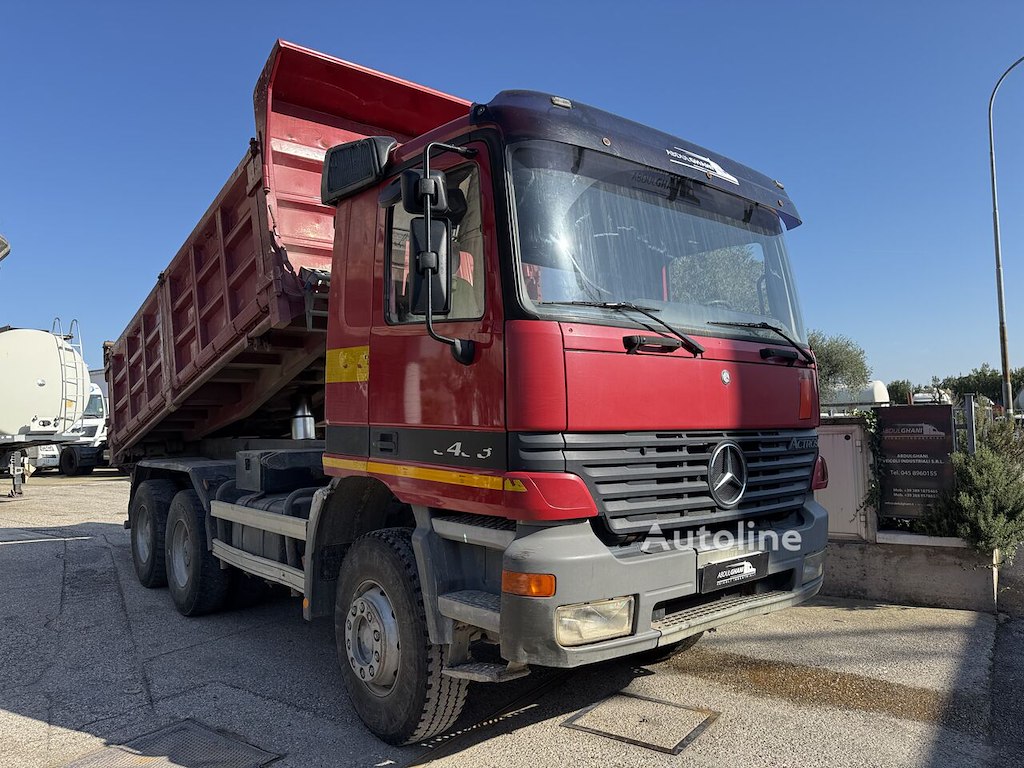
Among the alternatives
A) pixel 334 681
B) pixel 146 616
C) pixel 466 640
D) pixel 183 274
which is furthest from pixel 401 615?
pixel 183 274

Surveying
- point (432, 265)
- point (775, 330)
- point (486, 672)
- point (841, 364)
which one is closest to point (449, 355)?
point (432, 265)

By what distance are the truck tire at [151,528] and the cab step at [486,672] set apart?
4384mm

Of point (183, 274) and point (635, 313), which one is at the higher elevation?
point (183, 274)

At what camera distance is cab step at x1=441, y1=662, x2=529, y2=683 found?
3.15 m

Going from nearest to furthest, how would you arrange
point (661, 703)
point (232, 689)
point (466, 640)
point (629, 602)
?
point (629, 602) < point (466, 640) < point (661, 703) < point (232, 689)

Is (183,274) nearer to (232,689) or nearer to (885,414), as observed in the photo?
(232,689)

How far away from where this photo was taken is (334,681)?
4516 millimetres

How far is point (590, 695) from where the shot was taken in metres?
4.17

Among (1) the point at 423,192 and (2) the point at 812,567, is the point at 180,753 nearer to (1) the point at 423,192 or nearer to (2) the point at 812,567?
(1) the point at 423,192

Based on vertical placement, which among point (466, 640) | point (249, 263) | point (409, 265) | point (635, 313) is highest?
point (249, 263)

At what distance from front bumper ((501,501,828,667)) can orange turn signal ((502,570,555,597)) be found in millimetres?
19

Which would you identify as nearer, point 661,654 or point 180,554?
point 661,654

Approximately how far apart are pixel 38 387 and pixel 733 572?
48.5 feet

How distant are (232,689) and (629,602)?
8.67ft
